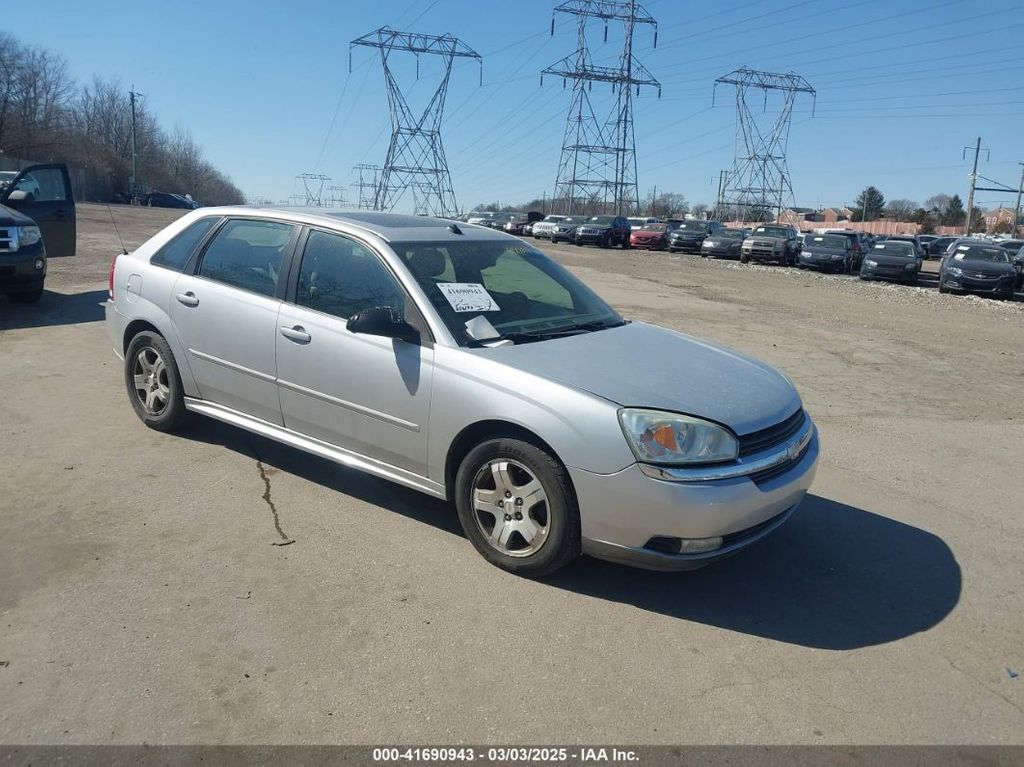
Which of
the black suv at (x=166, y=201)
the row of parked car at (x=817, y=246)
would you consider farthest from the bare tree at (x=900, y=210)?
the black suv at (x=166, y=201)

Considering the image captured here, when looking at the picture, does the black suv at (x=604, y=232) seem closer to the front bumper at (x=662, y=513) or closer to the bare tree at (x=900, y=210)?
the front bumper at (x=662, y=513)

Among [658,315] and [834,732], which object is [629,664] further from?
[658,315]

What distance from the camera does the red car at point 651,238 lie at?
40.2m

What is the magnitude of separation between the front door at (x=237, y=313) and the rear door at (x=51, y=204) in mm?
7037

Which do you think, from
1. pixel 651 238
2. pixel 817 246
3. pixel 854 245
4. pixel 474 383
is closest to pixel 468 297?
pixel 474 383

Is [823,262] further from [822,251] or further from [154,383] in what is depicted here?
[154,383]

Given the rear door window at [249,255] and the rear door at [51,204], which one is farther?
the rear door at [51,204]

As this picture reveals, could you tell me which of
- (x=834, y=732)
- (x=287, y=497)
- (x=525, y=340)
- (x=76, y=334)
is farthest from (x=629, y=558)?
(x=76, y=334)

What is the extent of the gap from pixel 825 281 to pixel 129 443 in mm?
25174

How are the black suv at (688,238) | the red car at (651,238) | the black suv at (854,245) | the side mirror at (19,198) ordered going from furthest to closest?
the red car at (651,238) → the black suv at (688,238) → the black suv at (854,245) → the side mirror at (19,198)

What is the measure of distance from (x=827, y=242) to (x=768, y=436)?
99.3ft

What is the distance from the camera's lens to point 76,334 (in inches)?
352

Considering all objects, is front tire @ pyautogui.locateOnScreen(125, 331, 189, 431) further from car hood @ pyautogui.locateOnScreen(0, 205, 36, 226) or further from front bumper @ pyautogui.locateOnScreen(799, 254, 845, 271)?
front bumper @ pyautogui.locateOnScreen(799, 254, 845, 271)

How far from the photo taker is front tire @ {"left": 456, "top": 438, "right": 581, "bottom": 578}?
142 inches
